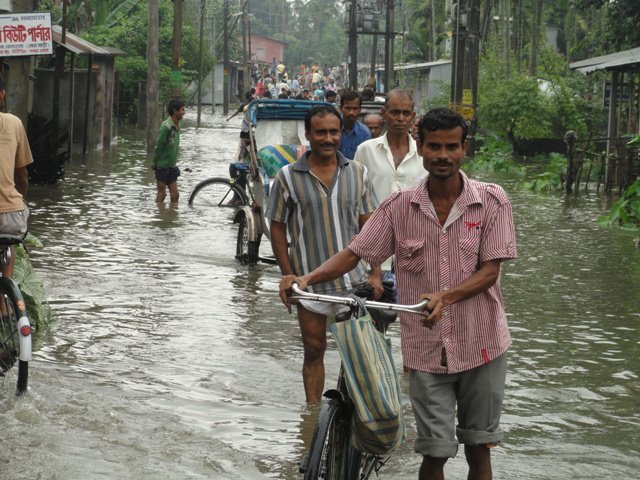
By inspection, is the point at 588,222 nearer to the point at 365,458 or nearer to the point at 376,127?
the point at 376,127

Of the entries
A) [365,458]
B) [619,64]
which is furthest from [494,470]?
[619,64]

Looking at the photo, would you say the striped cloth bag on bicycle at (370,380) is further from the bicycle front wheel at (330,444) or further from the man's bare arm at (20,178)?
the man's bare arm at (20,178)

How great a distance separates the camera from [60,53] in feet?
79.6

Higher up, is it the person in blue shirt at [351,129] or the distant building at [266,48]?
the distant building at [266,48]

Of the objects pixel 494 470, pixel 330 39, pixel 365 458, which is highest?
pixel 330 39

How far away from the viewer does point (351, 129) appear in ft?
33.8

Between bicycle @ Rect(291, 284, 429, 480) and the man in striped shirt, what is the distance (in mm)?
1913

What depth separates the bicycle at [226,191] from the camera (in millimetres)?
16469

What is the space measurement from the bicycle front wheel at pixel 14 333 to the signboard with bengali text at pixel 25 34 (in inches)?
431

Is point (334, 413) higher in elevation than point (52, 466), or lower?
higher

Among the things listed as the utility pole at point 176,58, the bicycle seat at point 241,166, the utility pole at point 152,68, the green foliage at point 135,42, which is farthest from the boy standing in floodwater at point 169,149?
the green foliage at point 135,42

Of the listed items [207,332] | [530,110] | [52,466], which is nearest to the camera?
[52,466]

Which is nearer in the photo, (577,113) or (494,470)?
(494,470)

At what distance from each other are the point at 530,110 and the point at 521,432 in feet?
78.3
